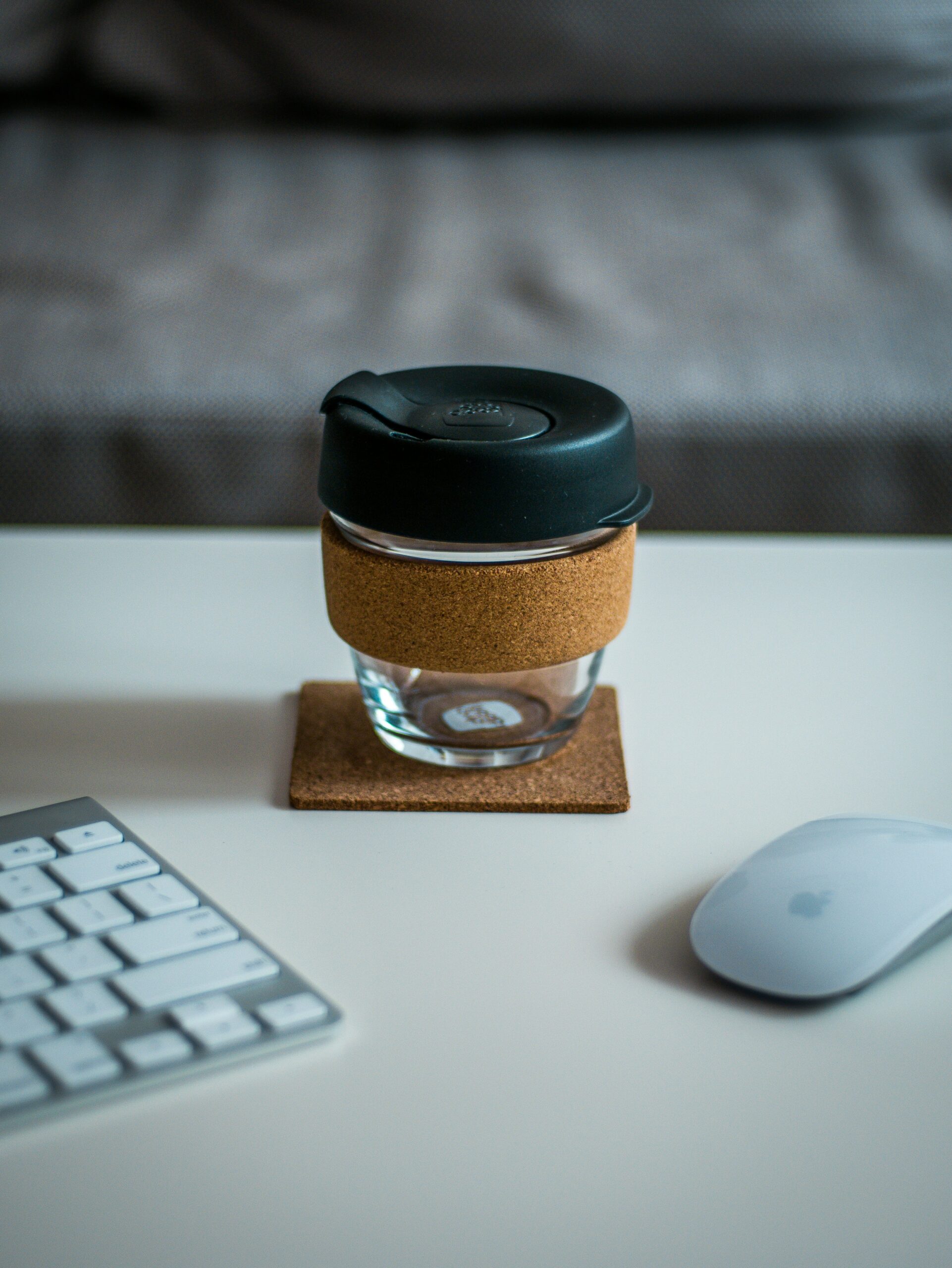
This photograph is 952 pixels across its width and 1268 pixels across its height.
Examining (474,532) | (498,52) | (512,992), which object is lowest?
(512,992)

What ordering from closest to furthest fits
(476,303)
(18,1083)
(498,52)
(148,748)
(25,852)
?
(18,1083) → (25,852) → (148,748) → (476,303) → (498,52)

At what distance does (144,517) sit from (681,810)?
78 cm

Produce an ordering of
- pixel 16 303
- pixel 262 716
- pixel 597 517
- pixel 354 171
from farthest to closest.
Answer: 1. pixel 354 171
2. pixel 16 303
3. pixel 262 716
4. pixel 597 517

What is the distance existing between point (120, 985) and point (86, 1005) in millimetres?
12

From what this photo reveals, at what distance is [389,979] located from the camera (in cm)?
41

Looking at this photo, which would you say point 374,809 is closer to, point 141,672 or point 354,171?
point 141,672

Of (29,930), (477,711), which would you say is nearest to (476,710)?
(477,711)

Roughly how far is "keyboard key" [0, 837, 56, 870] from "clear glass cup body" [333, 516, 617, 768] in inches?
5.6

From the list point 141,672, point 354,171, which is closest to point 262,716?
point 141,672

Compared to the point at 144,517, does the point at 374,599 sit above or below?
above

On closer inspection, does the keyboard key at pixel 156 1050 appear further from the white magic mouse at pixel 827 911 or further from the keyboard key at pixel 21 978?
the white magic mouse at pixel 827 911

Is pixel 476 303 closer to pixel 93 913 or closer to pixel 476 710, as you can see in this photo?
pixel 476 710

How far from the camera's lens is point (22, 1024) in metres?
0.35

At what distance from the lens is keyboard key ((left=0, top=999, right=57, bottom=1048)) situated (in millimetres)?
350
